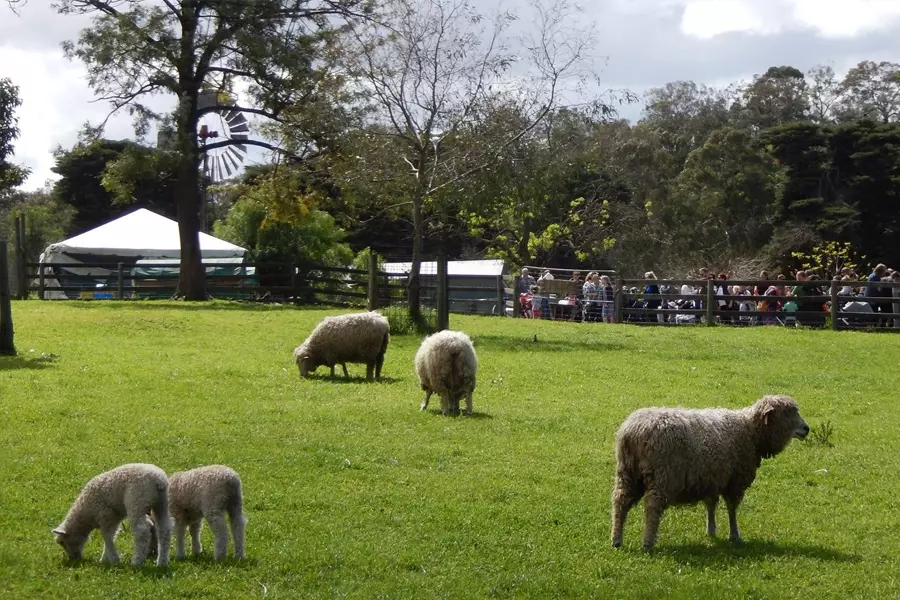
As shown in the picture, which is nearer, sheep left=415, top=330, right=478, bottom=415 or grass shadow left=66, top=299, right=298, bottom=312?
sheep left=415, top=330, right=478, bottom=415

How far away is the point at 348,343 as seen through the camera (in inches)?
661

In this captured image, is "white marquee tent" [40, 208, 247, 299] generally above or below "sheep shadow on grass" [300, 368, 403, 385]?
above

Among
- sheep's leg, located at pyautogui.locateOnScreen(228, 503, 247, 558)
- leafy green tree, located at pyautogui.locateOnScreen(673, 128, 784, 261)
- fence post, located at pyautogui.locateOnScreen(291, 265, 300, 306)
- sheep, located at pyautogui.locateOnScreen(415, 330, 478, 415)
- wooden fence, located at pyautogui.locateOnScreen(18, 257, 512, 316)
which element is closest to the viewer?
sheep's leg, located at pyautogui.locateOnScreen(228, 503, 247, 558)

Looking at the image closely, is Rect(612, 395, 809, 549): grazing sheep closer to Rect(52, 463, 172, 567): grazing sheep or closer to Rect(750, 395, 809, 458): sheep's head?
Rect(750, 395, 809, 458): sheep's head

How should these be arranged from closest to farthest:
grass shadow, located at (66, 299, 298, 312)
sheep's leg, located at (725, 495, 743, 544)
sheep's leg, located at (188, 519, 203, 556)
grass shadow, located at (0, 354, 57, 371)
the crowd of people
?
sheep's leg, located at (188, 519, 203, 556) < sheep's leg, located at (725, 495, 743, 544) < grass shadow, located at (0, 354, 57, 371) < the crowd of people < grass shadow, located at (66, 299, 298, 312)

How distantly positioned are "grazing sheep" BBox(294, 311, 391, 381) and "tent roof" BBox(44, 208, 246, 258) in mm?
23587

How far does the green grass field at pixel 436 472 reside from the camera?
6.94m

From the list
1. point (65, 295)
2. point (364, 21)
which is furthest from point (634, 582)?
point (65, 295)

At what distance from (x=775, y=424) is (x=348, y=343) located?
961 cm

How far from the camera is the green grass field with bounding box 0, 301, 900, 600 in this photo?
694cm

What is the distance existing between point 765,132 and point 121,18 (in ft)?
99.2

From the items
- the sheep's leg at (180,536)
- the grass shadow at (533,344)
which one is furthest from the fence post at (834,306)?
the sheep's leg at (180,536)

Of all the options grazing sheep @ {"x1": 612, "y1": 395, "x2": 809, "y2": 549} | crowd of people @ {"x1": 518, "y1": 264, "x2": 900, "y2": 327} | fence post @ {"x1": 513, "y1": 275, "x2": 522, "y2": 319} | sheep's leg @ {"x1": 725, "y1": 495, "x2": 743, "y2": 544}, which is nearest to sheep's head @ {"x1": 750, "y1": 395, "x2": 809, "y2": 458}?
grazing sheep @ {"x1": 612, "y1": 395, "x2": 809, "y2": 549}

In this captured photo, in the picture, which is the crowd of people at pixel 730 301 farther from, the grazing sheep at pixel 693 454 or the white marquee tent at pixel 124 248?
the grazing sheep at pixel 693 454
